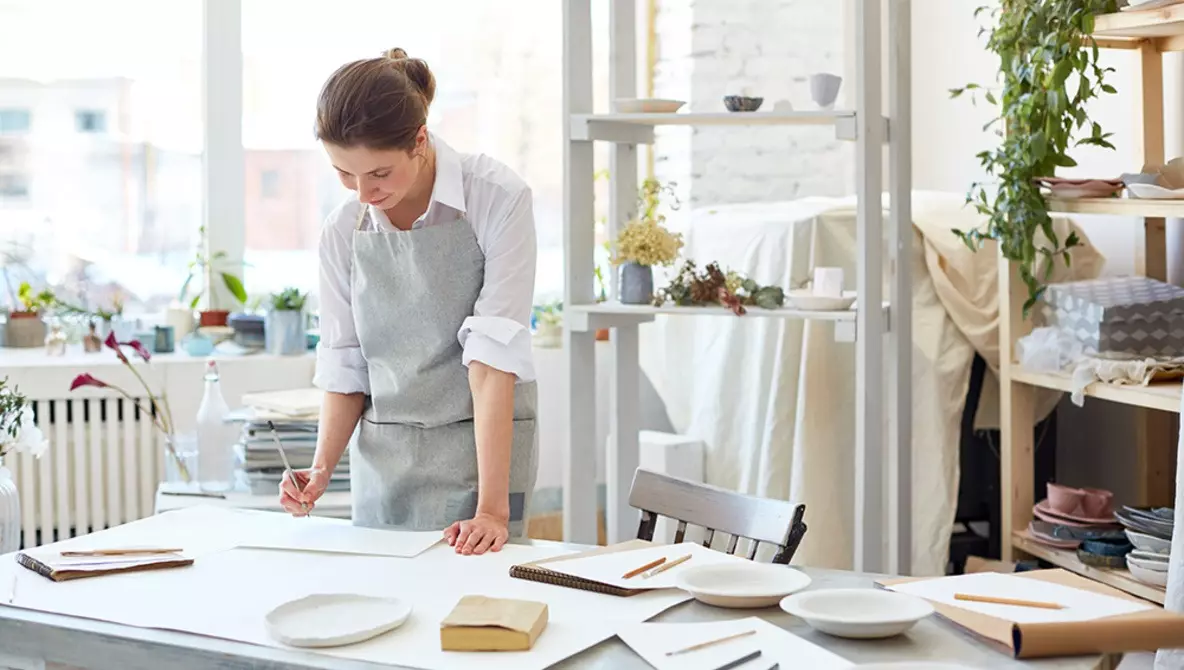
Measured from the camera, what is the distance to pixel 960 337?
347 centimetres

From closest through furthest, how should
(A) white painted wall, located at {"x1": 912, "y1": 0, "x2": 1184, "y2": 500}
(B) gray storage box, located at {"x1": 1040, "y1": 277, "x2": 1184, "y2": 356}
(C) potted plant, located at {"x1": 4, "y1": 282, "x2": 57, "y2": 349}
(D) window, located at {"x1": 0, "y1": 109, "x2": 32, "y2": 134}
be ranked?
(B) gray storage box, located at {"x1": 1040, "y1": 277, "x2": 1184, "y2": 356}, (A) white painted wall, located at {"x1": 912, "y1": 0, "x2": 1184, "y2": 500}, (C) potted plant, located at {"x1": 4, "y1": 282, "x2": 57, "y2": 349}, (D) window, located at {"x1": 0, "y1": 109, "x2": 32, "y2": 134}

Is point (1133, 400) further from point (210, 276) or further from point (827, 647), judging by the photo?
point (210, 276)

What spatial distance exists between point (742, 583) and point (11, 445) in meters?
1.15

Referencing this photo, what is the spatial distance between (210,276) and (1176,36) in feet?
9.48

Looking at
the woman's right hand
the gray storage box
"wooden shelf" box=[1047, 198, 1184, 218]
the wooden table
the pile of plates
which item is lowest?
the pile of plates

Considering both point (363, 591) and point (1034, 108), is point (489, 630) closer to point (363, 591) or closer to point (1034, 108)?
point (363, 591)

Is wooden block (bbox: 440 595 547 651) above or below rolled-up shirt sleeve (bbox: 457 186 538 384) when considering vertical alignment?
below

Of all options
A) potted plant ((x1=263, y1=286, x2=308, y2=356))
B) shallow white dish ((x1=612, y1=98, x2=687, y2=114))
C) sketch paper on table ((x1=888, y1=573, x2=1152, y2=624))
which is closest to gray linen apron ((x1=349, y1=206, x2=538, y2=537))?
sketch paper on table ((x1=888, y1=573, x2=1152, y2=624))

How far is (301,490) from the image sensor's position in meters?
2.19

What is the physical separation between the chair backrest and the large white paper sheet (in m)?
0.30

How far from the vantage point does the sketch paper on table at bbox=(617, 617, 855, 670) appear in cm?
148

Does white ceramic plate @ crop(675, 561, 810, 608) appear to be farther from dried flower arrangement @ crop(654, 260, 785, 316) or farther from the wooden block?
dried flower arrangement @ crop(654, 260, 785, 316)

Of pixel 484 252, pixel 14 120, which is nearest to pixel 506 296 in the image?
pixel 484 252

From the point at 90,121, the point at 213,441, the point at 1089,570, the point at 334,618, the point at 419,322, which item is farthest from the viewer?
the point at 90,121
